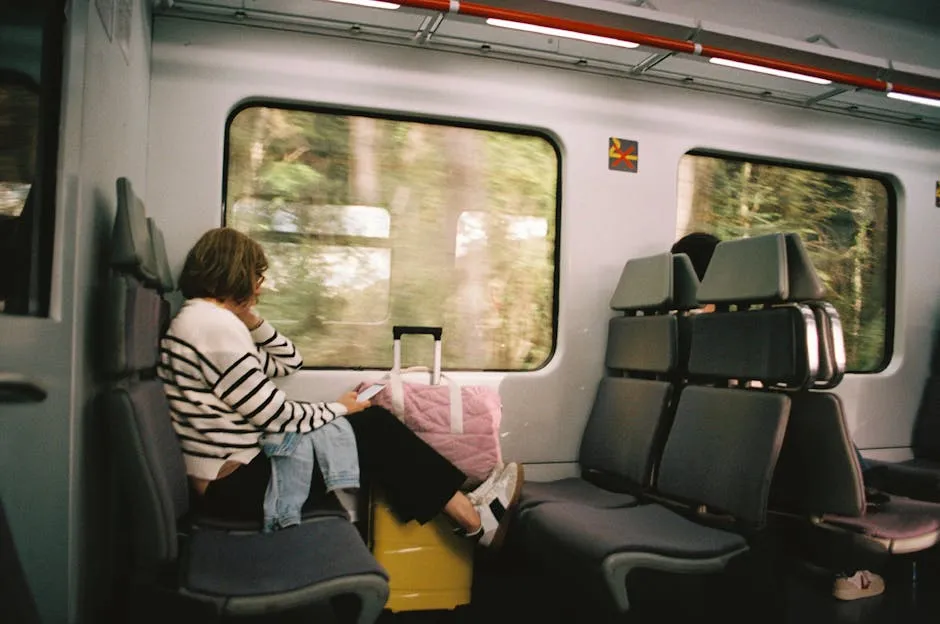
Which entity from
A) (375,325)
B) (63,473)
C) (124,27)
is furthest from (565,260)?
(63,473)

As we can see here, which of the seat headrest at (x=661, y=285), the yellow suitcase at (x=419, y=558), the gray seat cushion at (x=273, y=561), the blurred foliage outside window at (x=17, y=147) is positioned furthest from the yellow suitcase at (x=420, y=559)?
the blurred foliage outside window at (x=17, y=147)

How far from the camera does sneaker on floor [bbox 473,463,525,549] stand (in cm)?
271

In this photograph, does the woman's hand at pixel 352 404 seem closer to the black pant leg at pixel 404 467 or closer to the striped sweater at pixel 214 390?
the black pant leg at pixel 404 467

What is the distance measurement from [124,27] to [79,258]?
3.45 ft

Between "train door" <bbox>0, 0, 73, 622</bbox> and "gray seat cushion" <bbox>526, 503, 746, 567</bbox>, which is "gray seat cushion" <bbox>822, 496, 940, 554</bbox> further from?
"train door" <bbox>0, 0, 73, 622</bbox>

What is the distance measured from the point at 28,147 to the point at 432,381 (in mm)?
1739

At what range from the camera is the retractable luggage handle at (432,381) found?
2.90m

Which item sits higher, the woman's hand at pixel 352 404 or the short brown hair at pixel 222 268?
the short brown hair at pixel 222 268

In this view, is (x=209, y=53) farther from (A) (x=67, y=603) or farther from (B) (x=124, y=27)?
(A) (x=67, y=603)

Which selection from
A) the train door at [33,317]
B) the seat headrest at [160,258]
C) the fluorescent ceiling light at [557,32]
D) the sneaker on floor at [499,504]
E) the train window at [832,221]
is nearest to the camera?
the train door at [33,317]

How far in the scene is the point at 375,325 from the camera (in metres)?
3.35

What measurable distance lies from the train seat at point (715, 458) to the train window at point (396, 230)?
3.24ft

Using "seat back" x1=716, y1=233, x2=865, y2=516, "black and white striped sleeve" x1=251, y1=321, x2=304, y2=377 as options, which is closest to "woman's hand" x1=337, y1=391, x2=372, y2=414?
"black and white striped sleeve" x1=251, y1=321, x2=304, y2=377

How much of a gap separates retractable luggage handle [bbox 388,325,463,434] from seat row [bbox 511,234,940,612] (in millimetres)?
444
